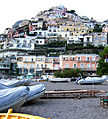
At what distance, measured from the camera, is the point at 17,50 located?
6494cm

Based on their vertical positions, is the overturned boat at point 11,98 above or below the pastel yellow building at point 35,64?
below

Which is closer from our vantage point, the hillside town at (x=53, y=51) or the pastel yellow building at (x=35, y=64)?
the hillside town at (x=53, y=51)

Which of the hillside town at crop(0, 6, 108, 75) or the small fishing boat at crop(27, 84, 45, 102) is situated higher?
the hillside town at crop(0, 6, 108, 75)

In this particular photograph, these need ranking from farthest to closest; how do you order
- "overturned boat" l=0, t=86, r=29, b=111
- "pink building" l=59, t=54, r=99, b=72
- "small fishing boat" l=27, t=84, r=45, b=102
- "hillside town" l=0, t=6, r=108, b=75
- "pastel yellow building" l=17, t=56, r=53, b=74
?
1. "pastel yellow building" l=17, t=56, r=53, b=74
2. "hillside town" l=0, t=6, r=108, b=75
3. "pink building" l=59, t=54, r=99, b=72
4. "small fishing boat" l=27, t=84, r=45, b=102
5. "overturned boat" l=0, t=86, r=29, b=111

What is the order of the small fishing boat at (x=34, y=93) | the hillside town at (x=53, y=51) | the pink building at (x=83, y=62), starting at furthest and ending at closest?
the hillside town at (x=53, y=51)
the pink building at (x=83, y=62)
the small fishing boat at (x=34, y=93)

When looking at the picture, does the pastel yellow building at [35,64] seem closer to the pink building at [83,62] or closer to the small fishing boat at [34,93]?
the pink building at [83,62]

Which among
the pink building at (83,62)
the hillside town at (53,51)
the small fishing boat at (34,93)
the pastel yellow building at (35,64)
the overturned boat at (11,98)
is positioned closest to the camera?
the overturned boat at (11,98)

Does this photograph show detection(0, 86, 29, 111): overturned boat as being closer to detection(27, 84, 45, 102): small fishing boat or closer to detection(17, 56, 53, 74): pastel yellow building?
detection(27, 84, 45, 102): small fishing boat

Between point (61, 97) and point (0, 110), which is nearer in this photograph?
point (0, 110)

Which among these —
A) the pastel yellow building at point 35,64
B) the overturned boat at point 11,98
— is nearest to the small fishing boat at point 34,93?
the overturned boat at point 11,98

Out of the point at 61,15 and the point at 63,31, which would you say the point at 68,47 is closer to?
the point at 63,31

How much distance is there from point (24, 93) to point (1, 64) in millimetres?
50636

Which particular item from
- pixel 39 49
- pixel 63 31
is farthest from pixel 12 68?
pixel 63 31

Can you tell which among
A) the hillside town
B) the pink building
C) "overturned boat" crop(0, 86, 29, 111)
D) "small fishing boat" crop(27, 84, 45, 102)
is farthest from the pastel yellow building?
"overturned boat" crop(0, 86, 29, 111)
